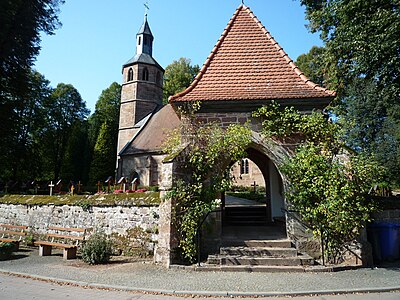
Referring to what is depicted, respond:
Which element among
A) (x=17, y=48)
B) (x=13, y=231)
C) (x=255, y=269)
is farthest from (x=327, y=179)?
(x=17, y=48)

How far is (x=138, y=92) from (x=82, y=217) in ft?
72.8

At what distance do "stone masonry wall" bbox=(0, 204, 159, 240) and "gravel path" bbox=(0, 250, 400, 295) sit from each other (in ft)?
3.97

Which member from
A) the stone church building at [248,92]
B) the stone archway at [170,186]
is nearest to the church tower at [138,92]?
the stone church building at [248,92]

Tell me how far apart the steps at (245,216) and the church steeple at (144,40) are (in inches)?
982

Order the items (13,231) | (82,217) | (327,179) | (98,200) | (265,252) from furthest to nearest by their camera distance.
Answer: (13,231) < (82,217) < (98,200) < (327,179) < (265,252)

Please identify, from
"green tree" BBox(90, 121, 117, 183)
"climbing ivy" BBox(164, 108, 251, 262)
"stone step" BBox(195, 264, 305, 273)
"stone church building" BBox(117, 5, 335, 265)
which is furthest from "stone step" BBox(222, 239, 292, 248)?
"green tree" BBox(90, 121, 117, 183)

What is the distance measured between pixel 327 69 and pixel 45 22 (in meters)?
16.9

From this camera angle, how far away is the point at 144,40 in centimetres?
3114

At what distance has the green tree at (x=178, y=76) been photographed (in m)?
33.4

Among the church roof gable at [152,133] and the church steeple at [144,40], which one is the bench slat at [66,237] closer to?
the church roof gable at [152,133]

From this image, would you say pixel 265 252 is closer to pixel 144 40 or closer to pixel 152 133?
pixel 152 133

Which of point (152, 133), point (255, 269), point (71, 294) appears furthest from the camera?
point (152, 133)

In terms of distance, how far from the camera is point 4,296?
4773 mm

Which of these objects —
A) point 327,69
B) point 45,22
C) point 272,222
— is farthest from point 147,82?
point 272,222
